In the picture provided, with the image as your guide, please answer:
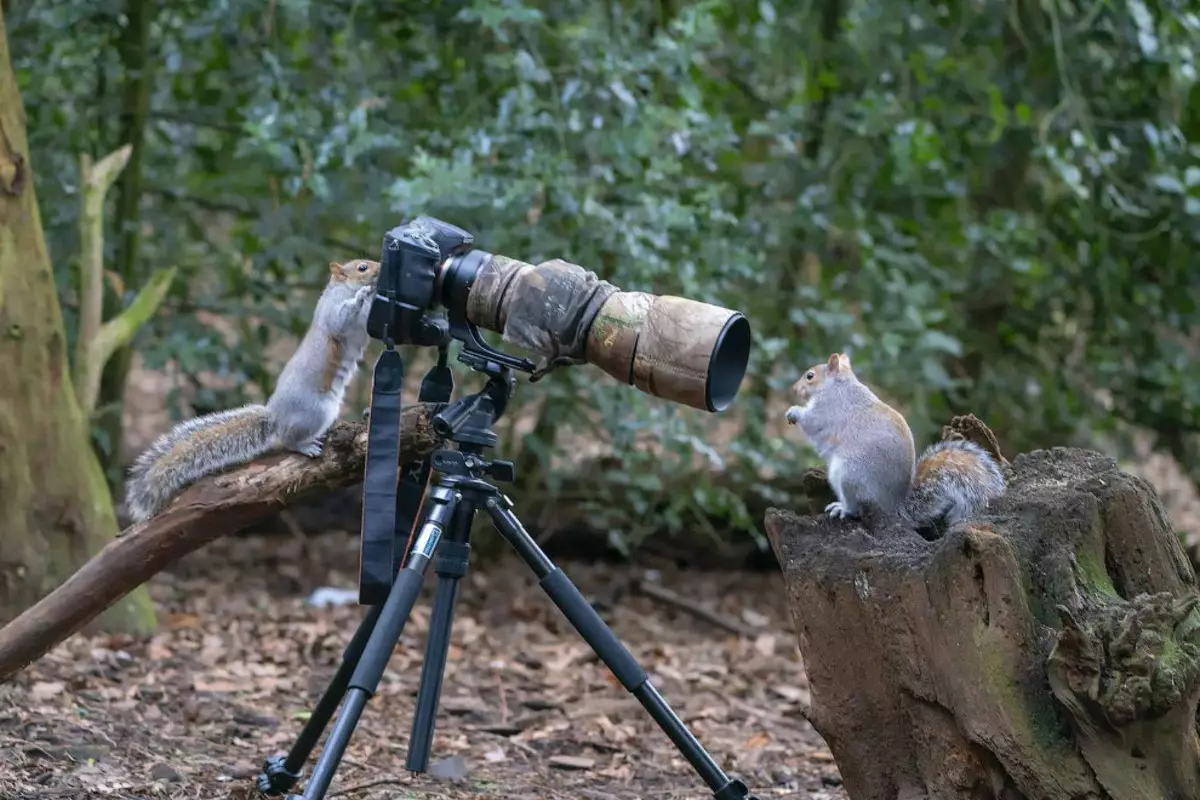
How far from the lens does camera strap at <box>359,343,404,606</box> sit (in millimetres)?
2676

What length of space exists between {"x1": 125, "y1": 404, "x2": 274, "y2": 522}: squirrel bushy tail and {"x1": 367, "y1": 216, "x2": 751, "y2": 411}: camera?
644mm

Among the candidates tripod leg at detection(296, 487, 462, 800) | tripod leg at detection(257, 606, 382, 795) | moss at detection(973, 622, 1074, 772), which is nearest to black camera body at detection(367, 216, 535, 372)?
tripod leg at detection(296, 487, 462, 800)

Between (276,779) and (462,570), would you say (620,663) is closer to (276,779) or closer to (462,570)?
(462,570)

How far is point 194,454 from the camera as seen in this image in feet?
10.2

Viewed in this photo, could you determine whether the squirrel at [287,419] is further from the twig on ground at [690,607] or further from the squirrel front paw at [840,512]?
the twig on ground at [690,607]

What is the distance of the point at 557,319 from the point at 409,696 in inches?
88.3

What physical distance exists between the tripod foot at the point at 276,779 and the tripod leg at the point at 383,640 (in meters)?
0.56

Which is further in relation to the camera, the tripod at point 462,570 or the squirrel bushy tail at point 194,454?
the squirrel bushy tail at point 194,454

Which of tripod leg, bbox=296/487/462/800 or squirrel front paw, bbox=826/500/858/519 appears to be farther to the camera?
squirrel front paw, bbox=826/500/858/519

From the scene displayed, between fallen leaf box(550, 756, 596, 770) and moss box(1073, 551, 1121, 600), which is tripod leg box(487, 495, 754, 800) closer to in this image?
moss box(1073, 551, 1121, 600)

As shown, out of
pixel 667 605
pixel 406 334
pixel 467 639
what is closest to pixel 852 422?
pixel 406 334

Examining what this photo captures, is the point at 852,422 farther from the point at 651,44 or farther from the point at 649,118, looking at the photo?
the point at 651,44

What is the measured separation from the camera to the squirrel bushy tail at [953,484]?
2848mm

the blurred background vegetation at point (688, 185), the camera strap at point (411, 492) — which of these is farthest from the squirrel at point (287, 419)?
the blurred background vegetation at point (688, 185)
